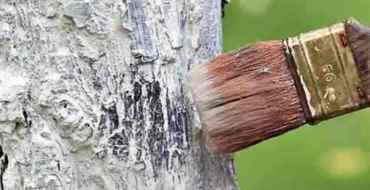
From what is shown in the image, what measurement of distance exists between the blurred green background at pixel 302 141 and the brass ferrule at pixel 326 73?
0.60 m

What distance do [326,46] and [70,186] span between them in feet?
0.63

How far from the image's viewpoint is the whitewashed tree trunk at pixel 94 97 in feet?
2.41

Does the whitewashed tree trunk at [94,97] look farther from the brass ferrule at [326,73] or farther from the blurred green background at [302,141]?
the blurred green background at [302,141]

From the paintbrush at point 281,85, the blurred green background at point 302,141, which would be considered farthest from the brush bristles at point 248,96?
the blurred green background at point 302,141

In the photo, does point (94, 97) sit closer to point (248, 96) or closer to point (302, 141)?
point (248, 96)

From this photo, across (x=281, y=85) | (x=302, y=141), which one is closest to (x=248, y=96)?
(x=281, y=85)

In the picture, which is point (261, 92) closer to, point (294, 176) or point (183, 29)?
point (183, 29)

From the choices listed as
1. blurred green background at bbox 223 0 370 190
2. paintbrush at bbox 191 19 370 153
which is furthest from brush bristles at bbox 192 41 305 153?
blurred green background at bbox 223 0 370 190

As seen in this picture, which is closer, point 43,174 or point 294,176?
point 43,174

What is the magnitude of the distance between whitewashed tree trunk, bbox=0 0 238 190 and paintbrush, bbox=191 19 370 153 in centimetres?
2

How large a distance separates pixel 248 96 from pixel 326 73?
5 cm


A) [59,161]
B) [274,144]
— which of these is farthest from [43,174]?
[274,144]

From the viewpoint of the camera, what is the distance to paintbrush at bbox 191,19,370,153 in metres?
0.75

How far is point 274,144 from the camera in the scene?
4.55ft
